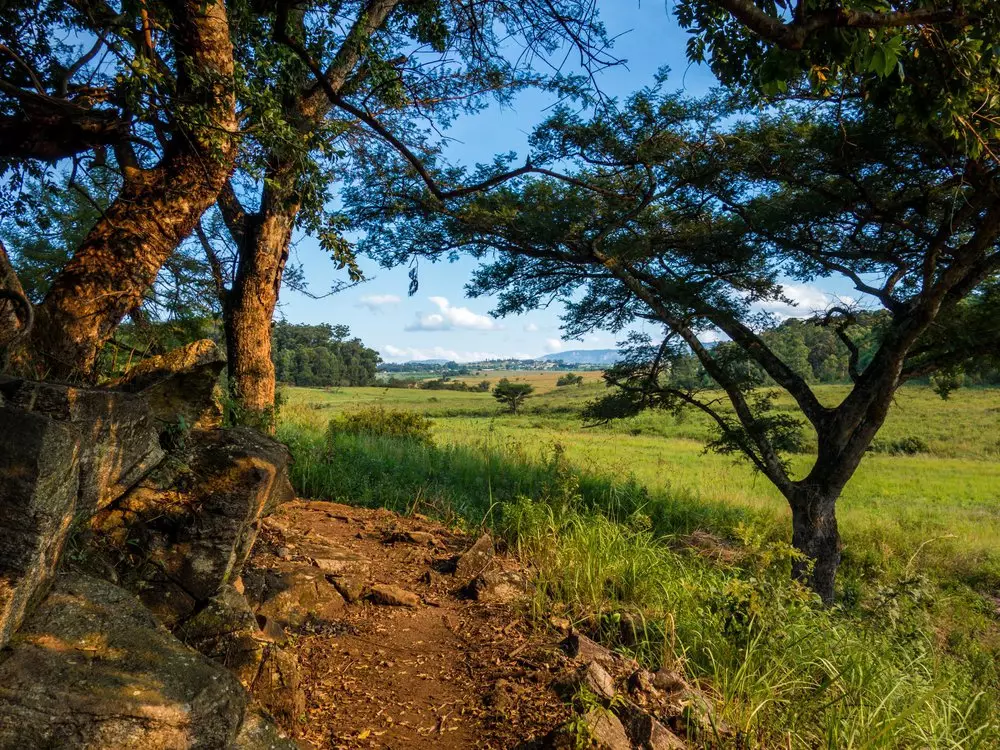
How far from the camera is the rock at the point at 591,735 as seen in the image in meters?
2.70

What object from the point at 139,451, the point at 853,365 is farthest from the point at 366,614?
the point at 853,365

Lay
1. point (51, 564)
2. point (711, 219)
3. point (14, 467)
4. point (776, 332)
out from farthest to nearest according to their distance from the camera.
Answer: point (776, 332)
point (711, 219)
point (51, 564)
point (14, 467)

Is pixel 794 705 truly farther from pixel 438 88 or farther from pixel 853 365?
pixel 853 365

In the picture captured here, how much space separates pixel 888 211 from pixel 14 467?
38.1 ft

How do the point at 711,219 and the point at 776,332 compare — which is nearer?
the point at 711,219

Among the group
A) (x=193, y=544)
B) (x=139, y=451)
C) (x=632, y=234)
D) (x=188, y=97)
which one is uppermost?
(x=632, y=234)

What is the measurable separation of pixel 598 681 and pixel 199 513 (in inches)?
92.0

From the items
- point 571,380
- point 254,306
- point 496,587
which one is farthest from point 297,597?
point 571,380

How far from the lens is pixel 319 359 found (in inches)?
1748

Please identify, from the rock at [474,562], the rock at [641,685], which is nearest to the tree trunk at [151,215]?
the rock at [474,562]

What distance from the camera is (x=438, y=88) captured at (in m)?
8.44

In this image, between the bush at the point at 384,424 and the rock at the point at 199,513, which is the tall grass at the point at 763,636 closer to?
the rock at the point at 199,513

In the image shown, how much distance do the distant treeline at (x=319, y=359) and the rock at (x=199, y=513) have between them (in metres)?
31.7

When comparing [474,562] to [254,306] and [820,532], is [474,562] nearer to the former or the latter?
[254,306]
